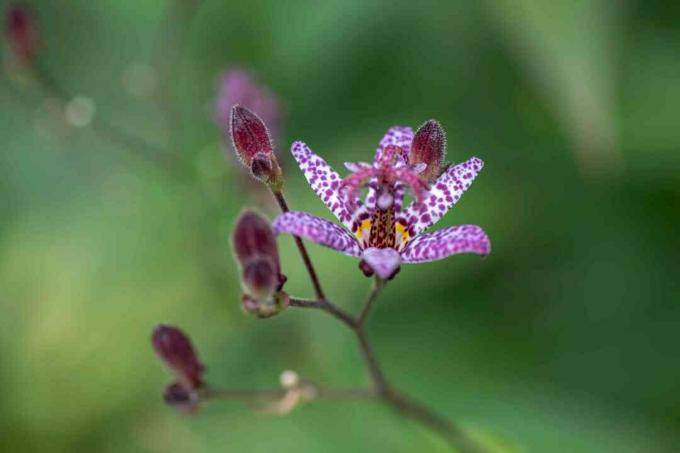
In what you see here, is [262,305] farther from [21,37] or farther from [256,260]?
[21,37]

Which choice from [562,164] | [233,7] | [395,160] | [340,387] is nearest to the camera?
[395,160]

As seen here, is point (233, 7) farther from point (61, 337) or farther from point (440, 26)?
point (61, 337)

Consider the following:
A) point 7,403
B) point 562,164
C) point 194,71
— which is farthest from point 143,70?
point 562,164

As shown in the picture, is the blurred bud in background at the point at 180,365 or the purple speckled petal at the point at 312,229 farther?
the blurred bud in background at the point at 180,365

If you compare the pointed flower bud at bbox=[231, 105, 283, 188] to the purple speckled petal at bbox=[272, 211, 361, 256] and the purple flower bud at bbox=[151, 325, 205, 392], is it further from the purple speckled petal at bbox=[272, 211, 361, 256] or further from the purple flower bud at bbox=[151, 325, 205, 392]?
the purple flower bud at bbox=[151, 325, 205, 392]

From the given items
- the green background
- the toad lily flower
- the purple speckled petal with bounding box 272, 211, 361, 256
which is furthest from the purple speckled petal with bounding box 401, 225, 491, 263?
the green background

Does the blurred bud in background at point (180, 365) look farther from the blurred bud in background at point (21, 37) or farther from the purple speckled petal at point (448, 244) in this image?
the blurred bud in background at point (21, 37)

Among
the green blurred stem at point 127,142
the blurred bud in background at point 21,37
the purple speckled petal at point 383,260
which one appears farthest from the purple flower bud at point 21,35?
the purple speckled petal at point 383,260
